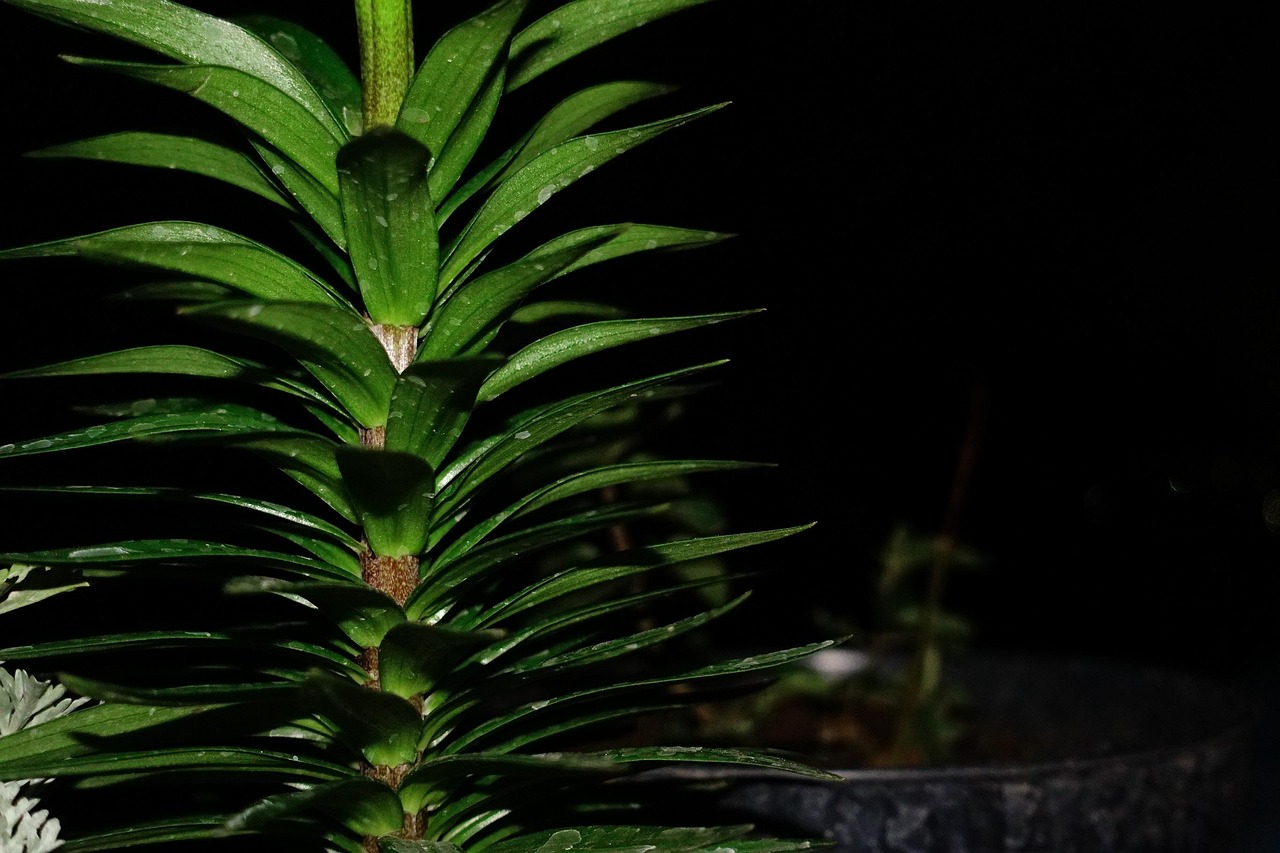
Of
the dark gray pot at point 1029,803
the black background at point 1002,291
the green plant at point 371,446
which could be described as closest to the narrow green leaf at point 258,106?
the green plant at point 371,446

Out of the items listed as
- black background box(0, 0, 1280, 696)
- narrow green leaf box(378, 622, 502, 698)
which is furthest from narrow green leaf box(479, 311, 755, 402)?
black background box(0, 0, 1280, 696)

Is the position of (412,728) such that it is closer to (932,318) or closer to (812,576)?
(812,576)

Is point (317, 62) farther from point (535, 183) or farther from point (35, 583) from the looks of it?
point (35, 583)

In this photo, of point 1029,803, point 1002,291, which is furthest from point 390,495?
point 1002,291

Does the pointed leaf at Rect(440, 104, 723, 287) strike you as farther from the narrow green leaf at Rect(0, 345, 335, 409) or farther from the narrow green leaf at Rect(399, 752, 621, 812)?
the narrow green leaf at Rect(399, 752, 621, 812)

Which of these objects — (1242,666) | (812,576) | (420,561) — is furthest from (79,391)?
(1242,666)

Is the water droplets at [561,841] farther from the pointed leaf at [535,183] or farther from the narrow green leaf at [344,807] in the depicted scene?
the pointed leaf at [535,183]

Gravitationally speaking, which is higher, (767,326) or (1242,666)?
(767,326)
